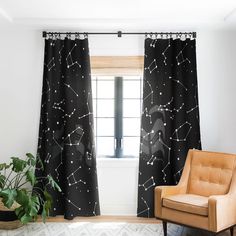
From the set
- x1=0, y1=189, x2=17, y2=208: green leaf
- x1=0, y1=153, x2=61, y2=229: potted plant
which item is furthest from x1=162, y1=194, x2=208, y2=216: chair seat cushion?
x1=0, y1=189, x2=17, y2=208: green leaf

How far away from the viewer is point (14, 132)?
3.98 meters

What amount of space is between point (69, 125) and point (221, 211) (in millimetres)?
1999

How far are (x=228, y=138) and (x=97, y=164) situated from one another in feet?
5.65

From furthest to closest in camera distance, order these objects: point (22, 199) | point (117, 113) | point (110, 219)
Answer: point (117, 113)
point (110, 219)
point (22, 199)

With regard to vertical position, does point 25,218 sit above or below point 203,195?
below

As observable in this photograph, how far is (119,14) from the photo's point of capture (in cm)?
350

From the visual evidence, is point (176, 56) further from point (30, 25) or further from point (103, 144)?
point (30, 25)

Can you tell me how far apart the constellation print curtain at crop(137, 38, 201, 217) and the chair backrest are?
34cm

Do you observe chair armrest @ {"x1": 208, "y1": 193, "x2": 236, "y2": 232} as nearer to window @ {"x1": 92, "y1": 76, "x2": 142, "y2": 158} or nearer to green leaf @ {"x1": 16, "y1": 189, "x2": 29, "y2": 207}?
window @ {"x1": 92, "y1": 76, "x2": 142, "y2": 158}

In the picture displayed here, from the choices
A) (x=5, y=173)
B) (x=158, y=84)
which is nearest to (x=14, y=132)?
(x=5, y=173)

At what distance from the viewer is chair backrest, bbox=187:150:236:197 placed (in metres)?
3.27

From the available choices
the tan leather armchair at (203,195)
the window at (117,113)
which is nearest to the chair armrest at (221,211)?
the tan leather armchair at (203,195)

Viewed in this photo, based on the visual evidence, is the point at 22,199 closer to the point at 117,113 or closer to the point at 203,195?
the point at 117,113

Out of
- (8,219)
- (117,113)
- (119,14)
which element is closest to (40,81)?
(117,113)
